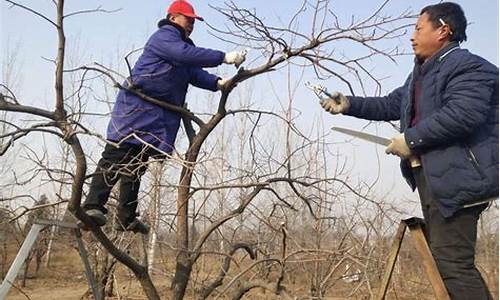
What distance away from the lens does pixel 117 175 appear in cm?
300

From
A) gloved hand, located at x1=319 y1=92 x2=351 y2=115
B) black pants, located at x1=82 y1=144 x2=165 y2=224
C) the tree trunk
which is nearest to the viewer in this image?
gloved hand, located at x1=319 y1=92 x2=351 y2=115

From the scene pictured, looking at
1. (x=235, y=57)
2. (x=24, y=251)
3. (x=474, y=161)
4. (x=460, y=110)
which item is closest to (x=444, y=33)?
(x=460, y=110)

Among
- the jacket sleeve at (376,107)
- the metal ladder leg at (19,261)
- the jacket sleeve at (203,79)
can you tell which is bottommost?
the metal ladder leg at (19,261)

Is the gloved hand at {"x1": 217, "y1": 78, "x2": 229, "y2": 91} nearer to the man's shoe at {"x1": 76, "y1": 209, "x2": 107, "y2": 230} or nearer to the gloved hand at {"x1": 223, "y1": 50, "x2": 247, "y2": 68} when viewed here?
the gloved hand at {"x1": 223, "y1": 50, "x2": 247, "y2": 68}

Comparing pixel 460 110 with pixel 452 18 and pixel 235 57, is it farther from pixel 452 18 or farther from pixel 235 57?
pixel 235 57

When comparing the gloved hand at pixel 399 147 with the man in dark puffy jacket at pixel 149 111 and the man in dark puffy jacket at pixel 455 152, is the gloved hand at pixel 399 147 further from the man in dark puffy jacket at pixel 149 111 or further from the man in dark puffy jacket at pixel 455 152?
the man in dark puffy jacket at pixel 149 111

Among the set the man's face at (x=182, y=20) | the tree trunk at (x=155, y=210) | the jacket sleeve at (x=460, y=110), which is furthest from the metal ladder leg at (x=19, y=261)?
the jacket sleeve at (x=460, y=110)

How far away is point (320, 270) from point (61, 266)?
36.7ft

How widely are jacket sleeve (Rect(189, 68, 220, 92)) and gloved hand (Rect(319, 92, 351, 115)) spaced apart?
1.06 m

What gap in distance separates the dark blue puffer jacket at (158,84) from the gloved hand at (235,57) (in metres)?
0.04

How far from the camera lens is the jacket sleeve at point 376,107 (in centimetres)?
253

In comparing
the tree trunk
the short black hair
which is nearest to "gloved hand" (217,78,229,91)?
the tree trunk

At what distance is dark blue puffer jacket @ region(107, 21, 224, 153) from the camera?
10.0 ft

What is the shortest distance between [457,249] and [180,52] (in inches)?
70.1
